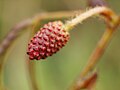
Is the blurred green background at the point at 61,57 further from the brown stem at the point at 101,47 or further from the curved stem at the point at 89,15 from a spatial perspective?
the curved stem at the point at 89,15

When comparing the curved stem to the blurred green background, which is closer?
the curved stem

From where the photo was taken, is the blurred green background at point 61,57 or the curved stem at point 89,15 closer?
the curved stem at point 89,15

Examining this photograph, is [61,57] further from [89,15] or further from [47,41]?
[47,41]

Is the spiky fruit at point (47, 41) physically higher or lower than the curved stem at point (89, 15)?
lower

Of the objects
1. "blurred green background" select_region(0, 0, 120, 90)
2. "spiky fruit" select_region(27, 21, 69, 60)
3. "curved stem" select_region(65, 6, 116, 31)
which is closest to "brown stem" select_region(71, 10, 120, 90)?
"curved stem" select_region(65, 6, 116, 31)

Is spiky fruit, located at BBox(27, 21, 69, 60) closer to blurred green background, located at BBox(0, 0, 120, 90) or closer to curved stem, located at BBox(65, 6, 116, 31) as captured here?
curved stem, located at BBox(65, 6, 116, 31)

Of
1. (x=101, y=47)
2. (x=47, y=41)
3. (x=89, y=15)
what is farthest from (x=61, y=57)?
(x=47, y=41)

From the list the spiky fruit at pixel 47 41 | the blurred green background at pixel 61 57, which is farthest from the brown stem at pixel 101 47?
the blurred green background at pixel 61 57
